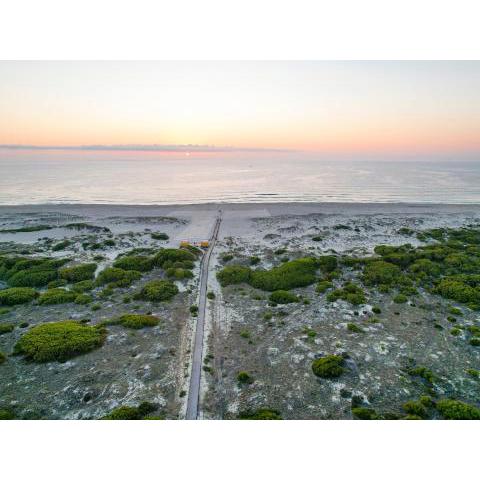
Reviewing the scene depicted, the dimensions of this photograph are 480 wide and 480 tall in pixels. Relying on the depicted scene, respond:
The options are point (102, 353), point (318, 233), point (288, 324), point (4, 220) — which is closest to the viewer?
point (102, 353)

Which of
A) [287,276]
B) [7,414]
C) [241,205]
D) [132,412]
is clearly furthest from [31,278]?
[241,205]

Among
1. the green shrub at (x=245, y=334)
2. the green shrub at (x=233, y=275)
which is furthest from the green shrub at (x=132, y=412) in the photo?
the green shrub at (x=233, y=275)

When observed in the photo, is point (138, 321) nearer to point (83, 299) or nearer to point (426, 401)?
point (83, 299)

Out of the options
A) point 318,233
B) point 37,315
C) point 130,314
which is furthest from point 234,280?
point 318,233

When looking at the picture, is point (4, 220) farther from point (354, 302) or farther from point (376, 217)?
point (376, 217)

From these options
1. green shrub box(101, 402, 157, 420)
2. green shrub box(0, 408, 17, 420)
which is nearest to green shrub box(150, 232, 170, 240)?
green shrub box(0, 408, 17, 420)

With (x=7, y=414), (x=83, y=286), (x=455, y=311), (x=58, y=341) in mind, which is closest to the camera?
(x=7, y=414)

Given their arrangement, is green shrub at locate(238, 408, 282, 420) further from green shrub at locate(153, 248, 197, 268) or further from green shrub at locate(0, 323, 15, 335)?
green shrub at locate(153, 248, 197, 268)
